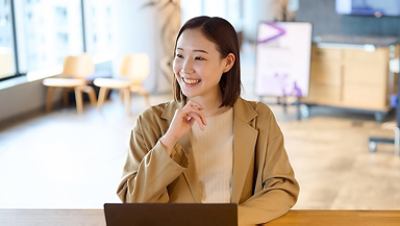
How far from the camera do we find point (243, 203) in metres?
1.87

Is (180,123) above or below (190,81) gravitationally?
below

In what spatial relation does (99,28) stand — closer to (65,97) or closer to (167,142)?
(65,97)

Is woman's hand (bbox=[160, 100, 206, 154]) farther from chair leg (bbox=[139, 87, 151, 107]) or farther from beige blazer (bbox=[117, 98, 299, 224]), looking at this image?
chair leg (bbox=[139, 87, 151, 107])

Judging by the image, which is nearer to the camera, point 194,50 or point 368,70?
point 194,50

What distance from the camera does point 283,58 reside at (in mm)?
8109

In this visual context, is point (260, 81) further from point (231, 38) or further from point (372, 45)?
point (231, 38)

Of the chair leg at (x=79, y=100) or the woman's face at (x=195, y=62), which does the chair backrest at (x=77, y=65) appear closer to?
the chair leg at (x=79, y=100)

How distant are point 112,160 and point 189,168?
4.56m

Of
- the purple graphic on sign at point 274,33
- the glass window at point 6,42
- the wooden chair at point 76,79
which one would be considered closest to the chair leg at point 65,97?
the wooden chair at point 76,79

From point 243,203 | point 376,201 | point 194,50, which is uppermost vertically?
point 194,50

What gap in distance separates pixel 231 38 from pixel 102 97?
24.2 feet

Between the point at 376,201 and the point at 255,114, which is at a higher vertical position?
Result: the point at 255,114

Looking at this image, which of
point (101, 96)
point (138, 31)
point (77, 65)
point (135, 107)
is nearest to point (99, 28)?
point (138, 31)

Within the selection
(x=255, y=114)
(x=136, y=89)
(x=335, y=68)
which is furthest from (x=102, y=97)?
(x=255, y=114)
